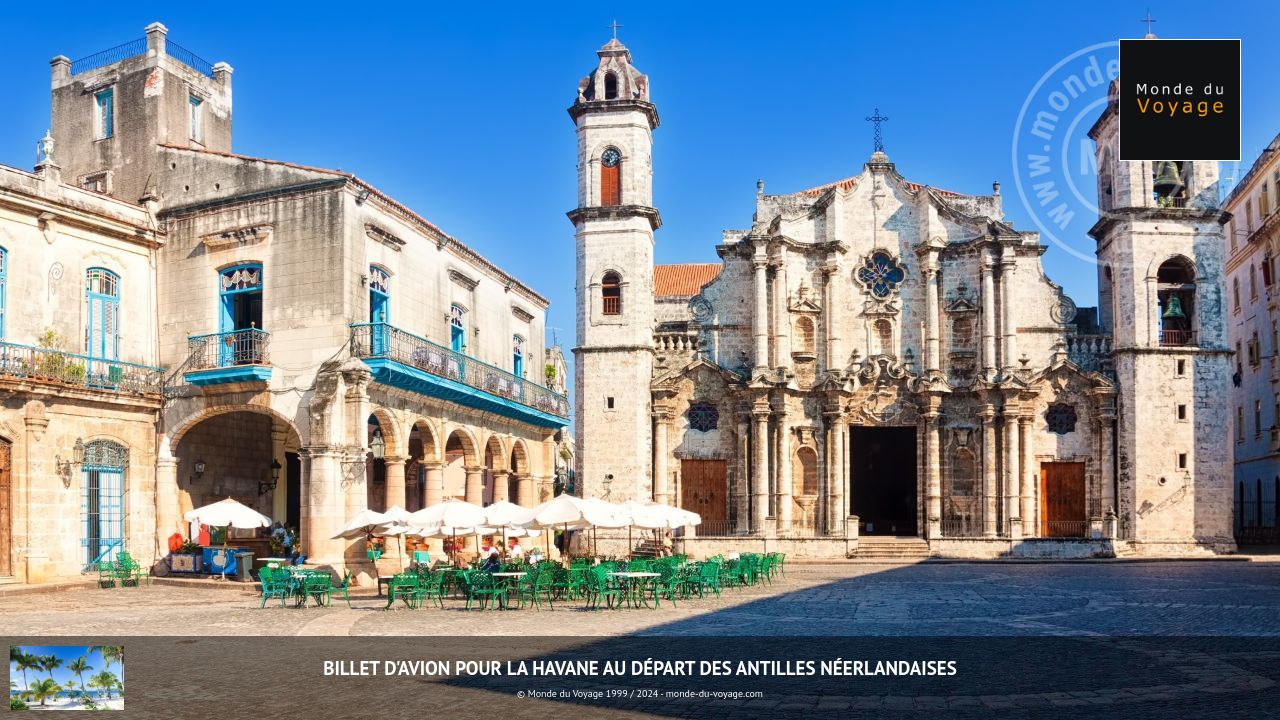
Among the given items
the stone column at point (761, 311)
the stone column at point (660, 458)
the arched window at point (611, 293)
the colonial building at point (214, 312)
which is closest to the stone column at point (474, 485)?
the colonial building at point (214, 312)

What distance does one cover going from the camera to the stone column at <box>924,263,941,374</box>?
3781 centimetres

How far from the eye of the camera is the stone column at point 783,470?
121ft

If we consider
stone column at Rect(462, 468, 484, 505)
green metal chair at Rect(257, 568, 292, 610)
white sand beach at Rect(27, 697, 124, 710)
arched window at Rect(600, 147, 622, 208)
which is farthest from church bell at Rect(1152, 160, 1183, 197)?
white sand beach at Rect(27, 697, 124, 710)

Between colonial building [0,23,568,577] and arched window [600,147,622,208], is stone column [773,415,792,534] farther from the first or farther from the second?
colonial building [0,23,568,577]

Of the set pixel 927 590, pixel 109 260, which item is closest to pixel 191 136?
pixel 109 260

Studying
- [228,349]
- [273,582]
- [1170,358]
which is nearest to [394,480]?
[228,349]

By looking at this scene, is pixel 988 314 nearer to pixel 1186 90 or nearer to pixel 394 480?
pixel 1186 90

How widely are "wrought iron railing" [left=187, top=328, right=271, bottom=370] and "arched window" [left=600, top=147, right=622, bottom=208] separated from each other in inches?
563

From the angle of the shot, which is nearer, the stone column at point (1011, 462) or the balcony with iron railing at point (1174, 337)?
the stone column at point (1011, 462)

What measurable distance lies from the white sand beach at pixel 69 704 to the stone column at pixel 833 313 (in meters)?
30.1

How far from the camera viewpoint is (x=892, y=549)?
35.5 meters

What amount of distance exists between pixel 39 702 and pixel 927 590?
1784 cm

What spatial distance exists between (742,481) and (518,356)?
8.85 m

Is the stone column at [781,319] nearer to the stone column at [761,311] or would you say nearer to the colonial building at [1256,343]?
the stone column at [761,311]
